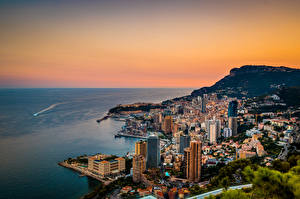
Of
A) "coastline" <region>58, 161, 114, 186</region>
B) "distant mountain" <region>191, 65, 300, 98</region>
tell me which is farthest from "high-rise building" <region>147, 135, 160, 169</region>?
"distant mountain" <region>191, 65, 300, 98</region>

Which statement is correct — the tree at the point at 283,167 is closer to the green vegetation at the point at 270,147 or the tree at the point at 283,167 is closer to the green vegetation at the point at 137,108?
the green vegetation at the point at 270,147

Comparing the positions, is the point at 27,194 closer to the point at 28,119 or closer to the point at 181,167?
the point at 181,167

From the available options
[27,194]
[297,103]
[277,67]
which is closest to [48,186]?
[27,194]

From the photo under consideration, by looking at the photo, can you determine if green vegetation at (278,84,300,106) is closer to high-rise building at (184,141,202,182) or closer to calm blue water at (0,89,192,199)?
high-rise building at (184,141,202,182)

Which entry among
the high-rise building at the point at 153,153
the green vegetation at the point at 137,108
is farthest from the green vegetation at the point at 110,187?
the green vegetation at the point at 137,108

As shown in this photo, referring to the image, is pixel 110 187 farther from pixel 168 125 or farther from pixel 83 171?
pixel 168 125
